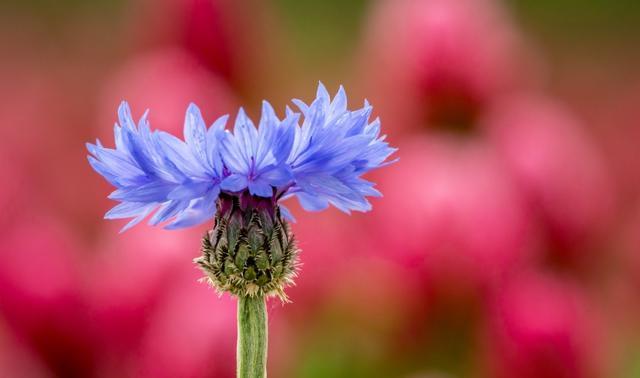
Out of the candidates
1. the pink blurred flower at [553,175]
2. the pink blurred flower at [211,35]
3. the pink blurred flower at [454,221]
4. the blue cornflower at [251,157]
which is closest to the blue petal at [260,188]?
the blue cornflower at [251,157]

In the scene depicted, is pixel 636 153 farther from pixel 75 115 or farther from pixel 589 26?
pixel 589 26

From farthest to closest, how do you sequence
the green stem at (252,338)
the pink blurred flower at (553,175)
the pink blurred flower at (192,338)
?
1. the pink blurred flower at (553,175)
2. the pink blurred flower at (192,338)
3. the green stem at (252,338)

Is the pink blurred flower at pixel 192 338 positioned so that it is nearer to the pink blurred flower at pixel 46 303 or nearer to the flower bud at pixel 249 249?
the pink blurred flower at pixel 46 303

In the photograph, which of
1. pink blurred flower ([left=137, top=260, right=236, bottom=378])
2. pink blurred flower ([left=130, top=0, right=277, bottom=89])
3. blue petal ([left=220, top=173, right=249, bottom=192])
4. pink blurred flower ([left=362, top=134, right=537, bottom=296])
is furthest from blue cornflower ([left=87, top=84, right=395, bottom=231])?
pink blurred flower ([left=130, top=0, right=277, bottom=89])

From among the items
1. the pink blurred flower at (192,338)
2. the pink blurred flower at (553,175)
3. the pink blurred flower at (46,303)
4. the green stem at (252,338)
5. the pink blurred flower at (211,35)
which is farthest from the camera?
the pink blurred flower at (211,35)

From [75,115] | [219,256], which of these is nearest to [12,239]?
[219,256]
